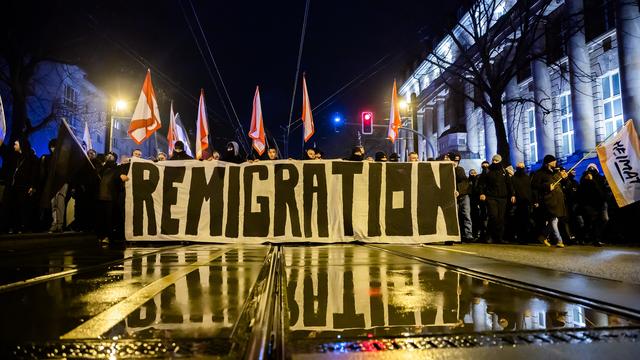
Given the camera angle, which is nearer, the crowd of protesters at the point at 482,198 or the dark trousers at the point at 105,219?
the dark trousers at the point at 105,219

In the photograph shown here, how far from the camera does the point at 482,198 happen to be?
10.1m

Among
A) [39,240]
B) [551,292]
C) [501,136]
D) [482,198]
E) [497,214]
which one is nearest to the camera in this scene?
[551,292]

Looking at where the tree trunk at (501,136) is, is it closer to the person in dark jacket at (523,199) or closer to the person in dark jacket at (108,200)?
the person in dark jacket at (523,199)

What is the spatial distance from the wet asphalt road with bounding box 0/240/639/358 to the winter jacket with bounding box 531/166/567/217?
5.75 metres

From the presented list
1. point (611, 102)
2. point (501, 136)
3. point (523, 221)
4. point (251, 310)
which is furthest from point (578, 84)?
point (251, 310)

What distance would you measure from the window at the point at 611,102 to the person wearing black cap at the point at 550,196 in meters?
14.8

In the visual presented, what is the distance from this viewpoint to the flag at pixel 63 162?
329 inches

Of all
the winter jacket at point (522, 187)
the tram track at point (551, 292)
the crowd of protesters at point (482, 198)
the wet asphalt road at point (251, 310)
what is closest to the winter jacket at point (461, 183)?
the crowd of protesters at point (482, 198)

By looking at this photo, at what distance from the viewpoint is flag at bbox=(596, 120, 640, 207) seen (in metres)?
8.98

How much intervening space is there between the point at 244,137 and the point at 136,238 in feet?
159

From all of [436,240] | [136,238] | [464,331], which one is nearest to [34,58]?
[136,238]

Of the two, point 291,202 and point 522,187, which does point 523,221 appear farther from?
point 291,202

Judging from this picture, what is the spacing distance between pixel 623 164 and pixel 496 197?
2.67 meters

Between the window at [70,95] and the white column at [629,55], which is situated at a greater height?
the window at [70,95]
